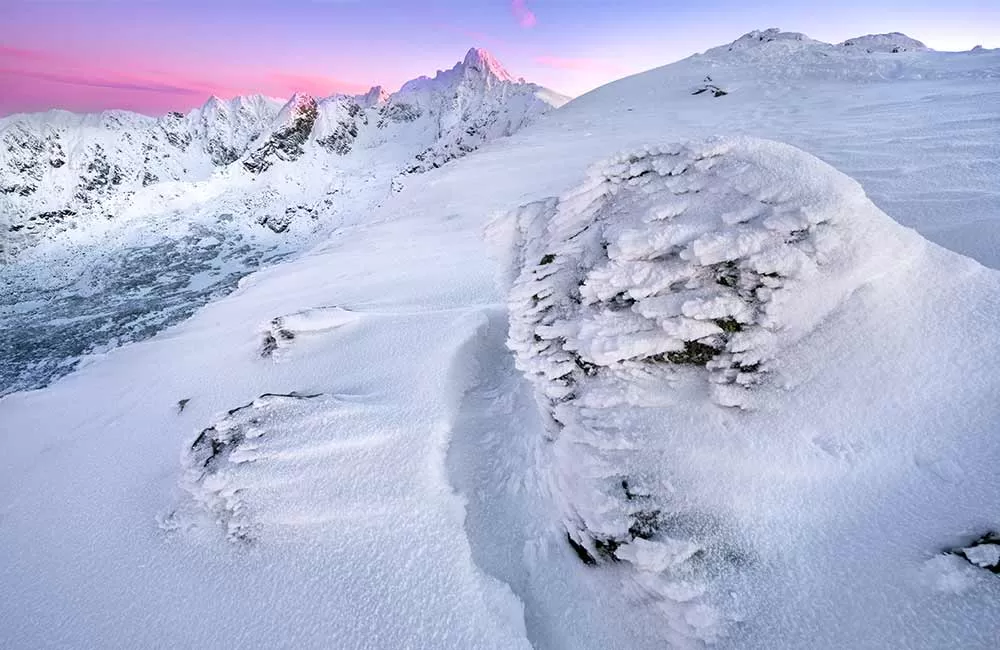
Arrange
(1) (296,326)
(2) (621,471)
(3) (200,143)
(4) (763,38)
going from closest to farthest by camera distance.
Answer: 1. (2) (621,471)
2. (1) (296,326)
3. (4) (763,38)
4. (3) (200,143)

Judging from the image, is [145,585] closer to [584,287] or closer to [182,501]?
[182,501]

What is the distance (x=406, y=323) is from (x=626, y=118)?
19.4m

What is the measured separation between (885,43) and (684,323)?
41742 mm

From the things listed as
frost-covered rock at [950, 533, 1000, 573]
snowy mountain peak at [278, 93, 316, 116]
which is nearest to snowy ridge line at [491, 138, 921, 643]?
frost-covered rock at [950, 533, 1000, 573]

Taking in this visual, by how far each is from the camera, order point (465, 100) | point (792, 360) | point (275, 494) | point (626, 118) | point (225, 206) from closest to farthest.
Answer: point (792, 360) < point (275, 494) < point (626, 118) < point (225, 206) < point (465, 100)

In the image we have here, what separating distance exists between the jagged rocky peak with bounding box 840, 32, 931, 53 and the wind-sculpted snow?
34.8 metres

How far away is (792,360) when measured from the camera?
3.76 m

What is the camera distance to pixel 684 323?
4.00 metres

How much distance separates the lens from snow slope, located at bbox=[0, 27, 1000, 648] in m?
2.96

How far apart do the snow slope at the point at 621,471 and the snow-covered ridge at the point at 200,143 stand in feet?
432

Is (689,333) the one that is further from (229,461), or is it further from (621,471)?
(229,461)

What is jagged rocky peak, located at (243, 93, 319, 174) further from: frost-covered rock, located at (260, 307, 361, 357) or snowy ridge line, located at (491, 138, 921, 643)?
snowy ridge line, located at (491, 138, 921, 643)

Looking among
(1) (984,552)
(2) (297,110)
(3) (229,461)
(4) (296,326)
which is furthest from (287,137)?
(1) (984,552)

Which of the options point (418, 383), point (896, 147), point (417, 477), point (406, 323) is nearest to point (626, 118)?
point (896, 147)
